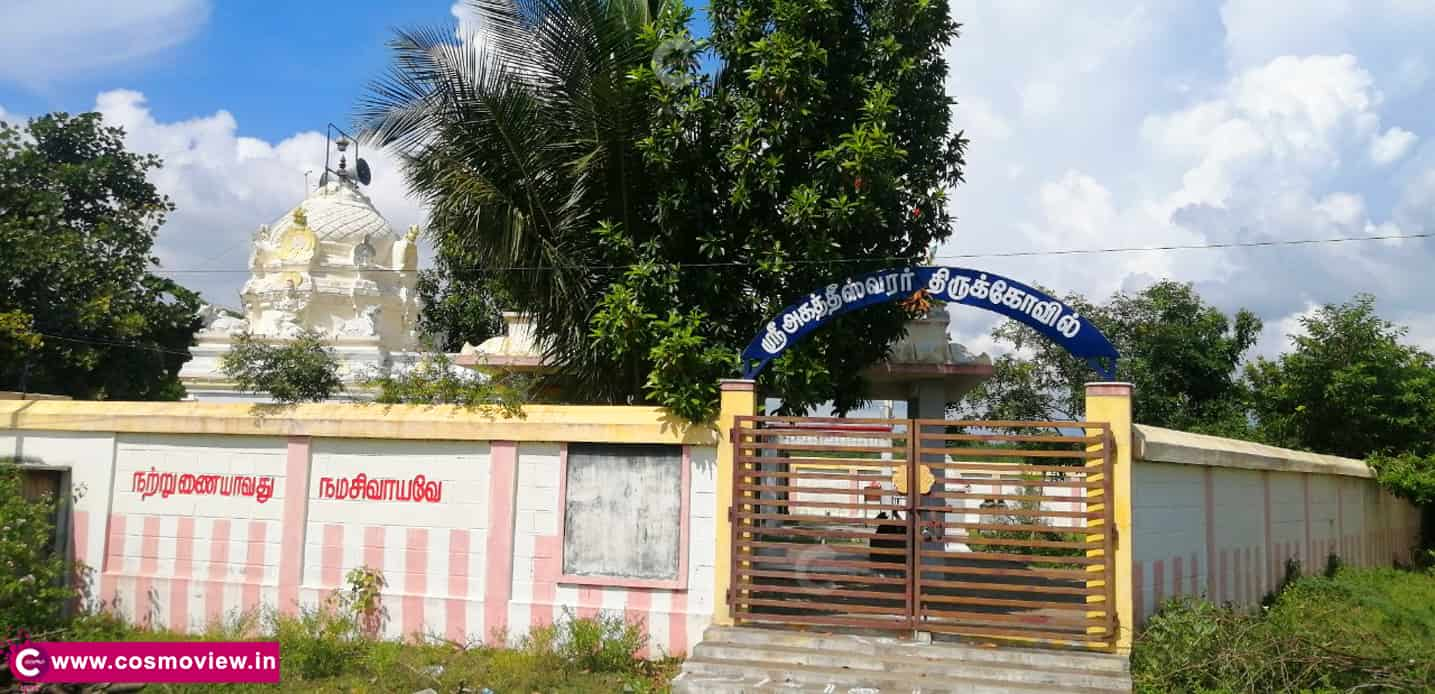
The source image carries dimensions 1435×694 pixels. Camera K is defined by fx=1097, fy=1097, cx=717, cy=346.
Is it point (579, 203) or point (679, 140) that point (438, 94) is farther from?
point (679, 140)

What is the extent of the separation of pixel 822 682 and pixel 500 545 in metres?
3.25

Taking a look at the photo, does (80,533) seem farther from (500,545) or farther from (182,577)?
(500,545)

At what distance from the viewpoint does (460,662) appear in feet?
30.1

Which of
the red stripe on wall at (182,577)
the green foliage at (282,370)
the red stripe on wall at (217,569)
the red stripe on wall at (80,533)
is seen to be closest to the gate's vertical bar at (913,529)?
the red stripe on wall at (217,569)

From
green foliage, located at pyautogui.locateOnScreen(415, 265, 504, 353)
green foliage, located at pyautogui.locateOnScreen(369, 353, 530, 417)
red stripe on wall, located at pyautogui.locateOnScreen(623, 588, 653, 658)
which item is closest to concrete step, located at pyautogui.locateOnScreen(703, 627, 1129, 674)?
red stripe on wall, located at pyautogui.locateOnScreen(623, 588, 653, 658)

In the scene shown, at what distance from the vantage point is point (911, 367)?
1434cm

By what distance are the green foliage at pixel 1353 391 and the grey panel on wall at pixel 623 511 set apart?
1324 centimetres

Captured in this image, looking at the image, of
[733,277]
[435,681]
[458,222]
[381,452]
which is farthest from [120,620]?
[733,277]

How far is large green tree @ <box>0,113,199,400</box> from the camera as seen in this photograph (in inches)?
894

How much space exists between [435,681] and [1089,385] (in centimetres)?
565

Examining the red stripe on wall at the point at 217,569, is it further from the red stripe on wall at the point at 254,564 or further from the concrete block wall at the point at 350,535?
the red stripe on wall at the point at 254,564

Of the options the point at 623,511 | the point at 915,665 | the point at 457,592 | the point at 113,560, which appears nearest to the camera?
the point at 915,665

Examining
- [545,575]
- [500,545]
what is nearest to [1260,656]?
[545,575]

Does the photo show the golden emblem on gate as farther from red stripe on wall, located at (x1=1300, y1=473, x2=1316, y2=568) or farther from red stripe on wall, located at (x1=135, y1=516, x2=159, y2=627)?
red stripe on wall, located at (x1=1300, y1=473, x2=1316, y2=568)
